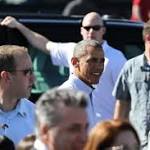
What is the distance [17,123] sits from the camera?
6141mm

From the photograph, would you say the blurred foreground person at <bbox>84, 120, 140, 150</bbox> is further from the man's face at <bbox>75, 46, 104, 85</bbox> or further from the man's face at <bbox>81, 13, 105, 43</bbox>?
the man's face at <bbox>81, 13, 105, 43</bbox>

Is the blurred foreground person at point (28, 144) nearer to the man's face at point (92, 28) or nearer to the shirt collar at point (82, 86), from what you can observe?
the shirt collar at point (82, 86)

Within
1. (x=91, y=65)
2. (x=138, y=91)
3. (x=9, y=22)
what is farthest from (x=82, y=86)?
(x=9, y=22)

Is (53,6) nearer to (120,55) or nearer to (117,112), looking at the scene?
(120,55)

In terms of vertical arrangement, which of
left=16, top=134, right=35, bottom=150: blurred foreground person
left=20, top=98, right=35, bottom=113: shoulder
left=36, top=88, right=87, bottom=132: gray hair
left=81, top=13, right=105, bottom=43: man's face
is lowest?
left=20, top=98, right=35, bottom=113: shoulder

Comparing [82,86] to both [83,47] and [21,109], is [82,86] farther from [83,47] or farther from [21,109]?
[21,109]

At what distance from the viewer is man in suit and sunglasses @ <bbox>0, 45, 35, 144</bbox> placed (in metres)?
6.10

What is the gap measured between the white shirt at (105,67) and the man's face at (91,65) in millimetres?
513

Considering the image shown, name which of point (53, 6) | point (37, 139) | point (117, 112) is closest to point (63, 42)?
point (117, 112)

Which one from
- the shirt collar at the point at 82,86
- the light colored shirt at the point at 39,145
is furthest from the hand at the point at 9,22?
the light colored shirt at the point at 39,145

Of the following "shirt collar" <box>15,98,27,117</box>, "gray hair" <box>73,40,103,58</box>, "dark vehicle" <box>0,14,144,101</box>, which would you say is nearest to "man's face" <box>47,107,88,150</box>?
"shirt collar" <box>15,98,27,117</box>

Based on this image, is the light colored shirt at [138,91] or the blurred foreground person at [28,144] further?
the light colored shirt at [138,91]

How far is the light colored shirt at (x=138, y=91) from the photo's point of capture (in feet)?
24.2

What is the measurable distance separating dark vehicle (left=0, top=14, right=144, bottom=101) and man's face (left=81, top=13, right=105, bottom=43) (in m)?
0.24
